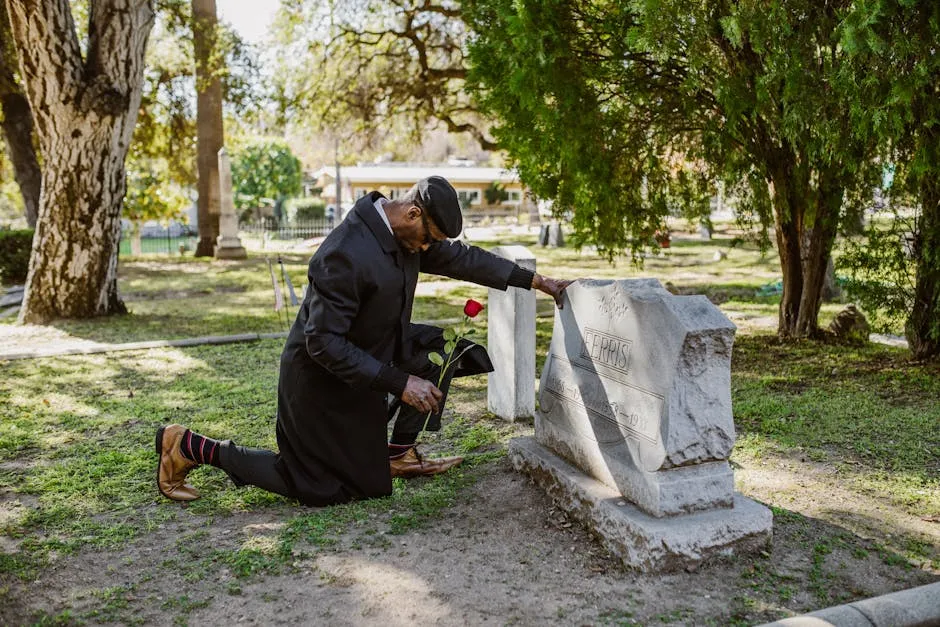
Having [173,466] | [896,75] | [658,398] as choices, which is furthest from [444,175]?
[658,398]

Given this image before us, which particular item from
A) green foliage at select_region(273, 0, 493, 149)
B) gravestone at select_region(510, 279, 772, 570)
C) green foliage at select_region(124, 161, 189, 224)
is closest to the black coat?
gravestone at select_region(510, 279, 772, 570)

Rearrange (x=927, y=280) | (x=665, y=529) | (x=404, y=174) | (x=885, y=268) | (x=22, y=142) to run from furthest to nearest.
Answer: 1. (x=404, y=174)
2. (x=22, y=142)
3. (x=885, y=268)
4. (x=927, y=280)
5. (x=665, y=529)

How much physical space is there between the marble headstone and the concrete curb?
696 mm

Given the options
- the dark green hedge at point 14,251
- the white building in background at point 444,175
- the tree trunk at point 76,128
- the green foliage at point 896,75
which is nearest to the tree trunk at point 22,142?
the dark green hedge at point 14,251

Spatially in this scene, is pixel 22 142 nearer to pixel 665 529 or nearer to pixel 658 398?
pixel 658 398

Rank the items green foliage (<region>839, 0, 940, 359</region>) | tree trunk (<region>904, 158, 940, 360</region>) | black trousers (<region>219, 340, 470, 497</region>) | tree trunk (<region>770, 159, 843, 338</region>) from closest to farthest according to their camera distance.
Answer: black trousers (<region>219, 340, 470, 497</region>) < green foliage (<region>839, 0, 940, 359</region>) < tree trunk (<region>904, 158, 940, 360</region>) < tree trunk (<region>770, 159, 843, 338</region>)

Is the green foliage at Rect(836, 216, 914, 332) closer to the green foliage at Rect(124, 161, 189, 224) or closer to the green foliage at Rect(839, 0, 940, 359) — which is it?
the green foliage at Rect(839, 0, 940, 359)

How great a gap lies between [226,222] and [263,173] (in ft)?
104

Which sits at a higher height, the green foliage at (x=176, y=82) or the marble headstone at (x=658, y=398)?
the green foliage at (x=176, y=82)

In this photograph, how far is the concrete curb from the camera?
2.96 m

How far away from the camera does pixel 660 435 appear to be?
348 cm

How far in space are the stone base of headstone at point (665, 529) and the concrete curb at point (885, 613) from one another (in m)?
0.54

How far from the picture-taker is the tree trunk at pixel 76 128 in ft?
31.4

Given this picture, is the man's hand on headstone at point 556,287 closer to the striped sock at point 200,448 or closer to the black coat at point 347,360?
the black coat at point 347,360
